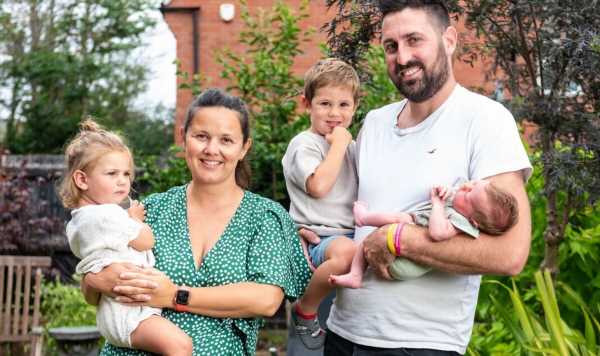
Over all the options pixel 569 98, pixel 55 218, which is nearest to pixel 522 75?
pixel 569 98

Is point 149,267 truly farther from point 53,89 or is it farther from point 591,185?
point 53,89

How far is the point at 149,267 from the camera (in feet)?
8.98

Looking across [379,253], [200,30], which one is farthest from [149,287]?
[200,30]

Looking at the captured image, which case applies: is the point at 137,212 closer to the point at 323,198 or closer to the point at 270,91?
the point at 323,198

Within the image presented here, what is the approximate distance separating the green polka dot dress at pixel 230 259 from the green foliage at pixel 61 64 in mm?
24032

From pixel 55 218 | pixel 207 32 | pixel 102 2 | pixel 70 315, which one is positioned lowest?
pixel 70 315

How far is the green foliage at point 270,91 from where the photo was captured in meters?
8.47

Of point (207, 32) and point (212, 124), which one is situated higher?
point (207, 32)

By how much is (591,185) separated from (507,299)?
121 centimetres

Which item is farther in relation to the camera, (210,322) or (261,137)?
(261,137)

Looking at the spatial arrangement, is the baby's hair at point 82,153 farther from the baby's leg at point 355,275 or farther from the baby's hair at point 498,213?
the baby's hair at point 498,213

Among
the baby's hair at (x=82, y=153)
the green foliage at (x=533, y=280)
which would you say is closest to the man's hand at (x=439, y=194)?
the baby's hair at (x=82, y=153)

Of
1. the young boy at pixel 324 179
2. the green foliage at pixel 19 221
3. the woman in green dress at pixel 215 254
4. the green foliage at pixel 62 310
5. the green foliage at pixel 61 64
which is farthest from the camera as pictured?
the green foliage at pixel 61 64

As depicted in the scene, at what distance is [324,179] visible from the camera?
3131 mm
